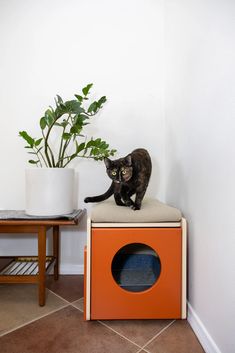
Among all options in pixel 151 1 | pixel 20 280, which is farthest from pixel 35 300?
pixel 151 1

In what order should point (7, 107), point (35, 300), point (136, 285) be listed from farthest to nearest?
point (7, 107) < point (35, 300) < point (136, 285)

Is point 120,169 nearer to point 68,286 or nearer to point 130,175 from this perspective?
point 130,175

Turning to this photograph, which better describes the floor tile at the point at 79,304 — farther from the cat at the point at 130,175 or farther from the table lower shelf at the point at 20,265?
the cat at the point at 130,175

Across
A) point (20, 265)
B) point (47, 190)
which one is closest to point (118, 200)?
point (47, 190)

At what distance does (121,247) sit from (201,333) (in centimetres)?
40

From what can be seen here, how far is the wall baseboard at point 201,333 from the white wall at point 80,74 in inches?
28.2

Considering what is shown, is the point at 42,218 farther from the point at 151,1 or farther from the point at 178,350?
the point at 151,1

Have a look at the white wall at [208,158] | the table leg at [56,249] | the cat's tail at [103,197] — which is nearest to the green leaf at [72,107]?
the cat's tail at [103,197]

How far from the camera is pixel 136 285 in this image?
93cm

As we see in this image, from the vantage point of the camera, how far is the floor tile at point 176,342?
2.38ft

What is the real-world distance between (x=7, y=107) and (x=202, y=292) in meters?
1.41

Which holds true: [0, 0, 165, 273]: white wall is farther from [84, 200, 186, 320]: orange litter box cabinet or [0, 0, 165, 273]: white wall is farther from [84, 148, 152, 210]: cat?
[84, 200, 186, 320]: orange litter box cabinet

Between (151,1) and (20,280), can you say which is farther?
(151,1)

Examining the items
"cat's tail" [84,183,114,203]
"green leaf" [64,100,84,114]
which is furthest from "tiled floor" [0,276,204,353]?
"green leaf" [64,100,84,114]
